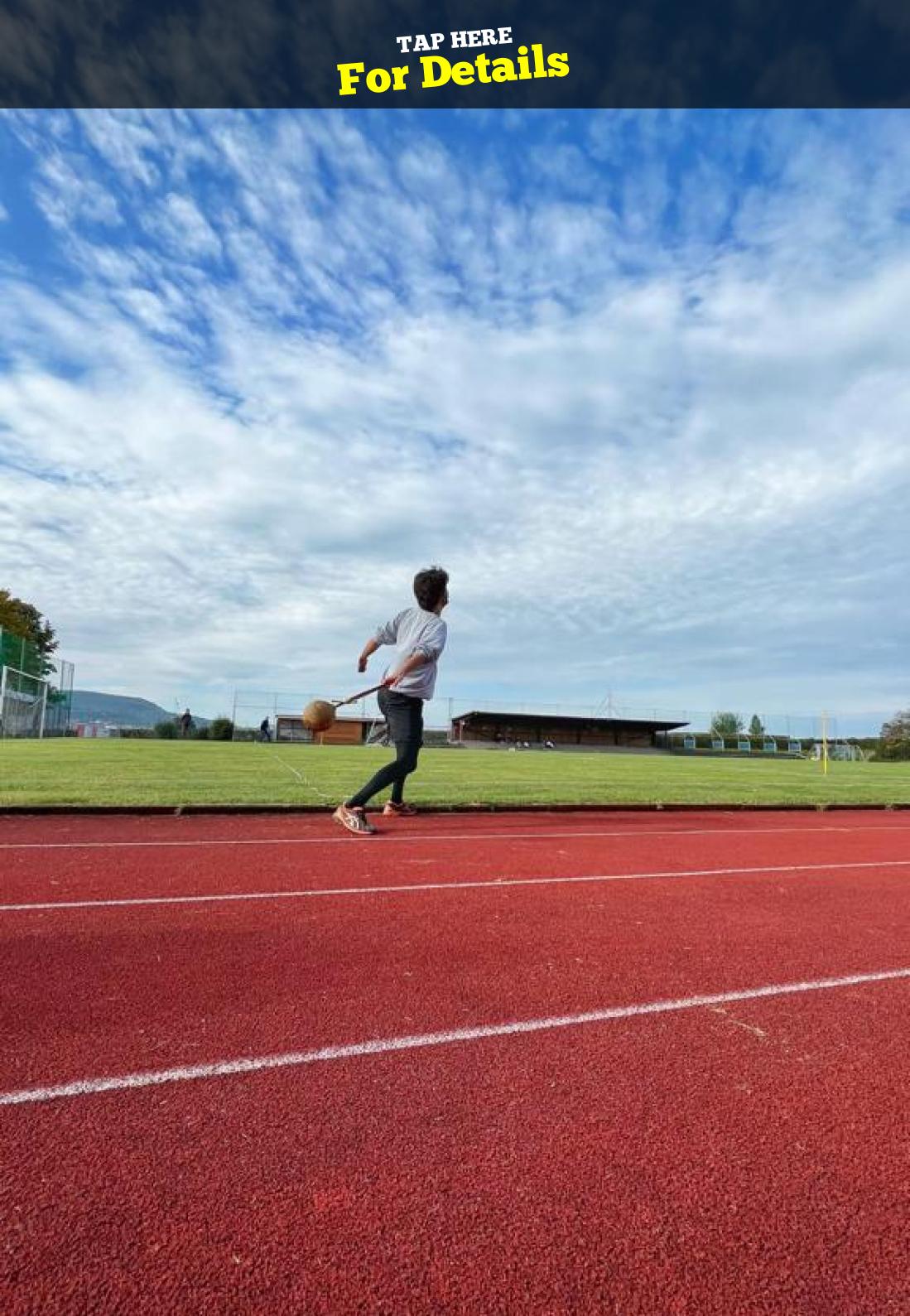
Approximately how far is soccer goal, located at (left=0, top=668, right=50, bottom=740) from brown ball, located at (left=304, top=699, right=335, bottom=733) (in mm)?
32435

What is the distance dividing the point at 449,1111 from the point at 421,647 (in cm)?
561

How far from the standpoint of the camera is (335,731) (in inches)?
2603

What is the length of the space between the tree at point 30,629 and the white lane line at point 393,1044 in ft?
154

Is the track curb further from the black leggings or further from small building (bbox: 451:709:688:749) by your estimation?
small building (bbox: 451:709:688:749)

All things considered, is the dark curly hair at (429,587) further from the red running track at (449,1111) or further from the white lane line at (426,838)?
the red running track at (449,1111)

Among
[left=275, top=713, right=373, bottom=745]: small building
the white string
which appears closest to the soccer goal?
[left=275, top=713, right=373, bottom=745]: small building

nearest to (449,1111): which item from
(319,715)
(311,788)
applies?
(319,715)

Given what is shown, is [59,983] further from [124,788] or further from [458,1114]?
[124,788]

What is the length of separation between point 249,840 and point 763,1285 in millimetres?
6056

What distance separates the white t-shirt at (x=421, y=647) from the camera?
7910mm

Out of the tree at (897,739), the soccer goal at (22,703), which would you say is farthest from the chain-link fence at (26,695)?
the tree at (897,739)

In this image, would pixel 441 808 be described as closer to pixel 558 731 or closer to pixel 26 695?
pixel 26 695

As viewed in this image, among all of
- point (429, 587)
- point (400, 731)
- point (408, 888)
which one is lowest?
point (408, 888)

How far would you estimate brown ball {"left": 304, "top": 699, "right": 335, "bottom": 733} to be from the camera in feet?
29.0
